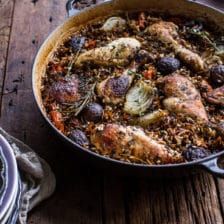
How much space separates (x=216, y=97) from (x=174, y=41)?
1.01ft

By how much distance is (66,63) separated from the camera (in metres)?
2.04

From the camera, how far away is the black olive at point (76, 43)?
2094mm

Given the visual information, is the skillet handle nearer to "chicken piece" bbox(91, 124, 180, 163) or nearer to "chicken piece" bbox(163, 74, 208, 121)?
"chicken piece" bbox(91, 124, 180, 163)

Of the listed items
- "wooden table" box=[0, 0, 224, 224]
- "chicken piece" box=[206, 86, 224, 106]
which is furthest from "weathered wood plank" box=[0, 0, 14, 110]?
"chicken piece" box=[206, 86, 224, 106]

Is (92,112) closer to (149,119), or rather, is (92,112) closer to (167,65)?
(149,119)

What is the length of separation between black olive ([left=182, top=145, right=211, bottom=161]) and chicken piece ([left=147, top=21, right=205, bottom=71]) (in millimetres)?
373

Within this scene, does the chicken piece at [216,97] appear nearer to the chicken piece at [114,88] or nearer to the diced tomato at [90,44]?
the chicken piece at [114,88]

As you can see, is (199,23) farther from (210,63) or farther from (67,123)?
(67,123)

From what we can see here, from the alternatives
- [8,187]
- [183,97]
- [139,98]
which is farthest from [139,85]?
[8,187]

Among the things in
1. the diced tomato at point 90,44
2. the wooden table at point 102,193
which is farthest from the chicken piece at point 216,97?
the diced tomato at point 90,44

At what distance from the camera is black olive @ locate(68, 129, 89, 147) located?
177cm

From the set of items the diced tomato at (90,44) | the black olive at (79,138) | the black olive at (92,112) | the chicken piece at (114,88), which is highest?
the chicken piece at (114,88)

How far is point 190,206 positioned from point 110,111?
0.39 meters

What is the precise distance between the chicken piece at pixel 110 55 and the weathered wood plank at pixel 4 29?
1.16ft
